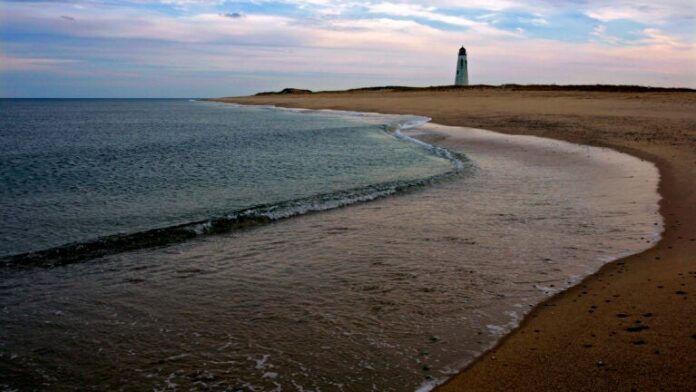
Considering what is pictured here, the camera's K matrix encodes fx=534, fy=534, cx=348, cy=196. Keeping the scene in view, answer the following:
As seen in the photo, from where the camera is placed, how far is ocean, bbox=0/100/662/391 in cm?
460

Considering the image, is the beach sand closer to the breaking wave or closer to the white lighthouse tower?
the breaking wave

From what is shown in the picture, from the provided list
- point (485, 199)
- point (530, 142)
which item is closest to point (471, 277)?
point (485, 199)

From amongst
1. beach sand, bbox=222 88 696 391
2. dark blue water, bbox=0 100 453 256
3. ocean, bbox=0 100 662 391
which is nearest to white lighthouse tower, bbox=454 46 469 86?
dark blue water, bbox=0 100 453 256

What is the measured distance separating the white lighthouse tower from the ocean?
298 feet

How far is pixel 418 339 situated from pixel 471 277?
1.96 metres

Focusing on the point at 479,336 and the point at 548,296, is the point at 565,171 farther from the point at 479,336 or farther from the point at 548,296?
the point at 479,336

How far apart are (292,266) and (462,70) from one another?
10295cm

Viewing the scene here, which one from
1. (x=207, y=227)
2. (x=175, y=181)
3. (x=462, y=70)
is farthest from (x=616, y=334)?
(x=462, y=70)

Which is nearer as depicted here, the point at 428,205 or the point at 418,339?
the point at 418,339

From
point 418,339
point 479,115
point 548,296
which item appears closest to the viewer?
point 418,339

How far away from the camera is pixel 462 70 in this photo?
104 meters

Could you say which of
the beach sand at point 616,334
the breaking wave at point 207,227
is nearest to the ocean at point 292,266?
the breaking wave at point 207,227

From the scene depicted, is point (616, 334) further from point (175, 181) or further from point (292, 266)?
point (175, 181)

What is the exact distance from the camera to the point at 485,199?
11.6 meters
